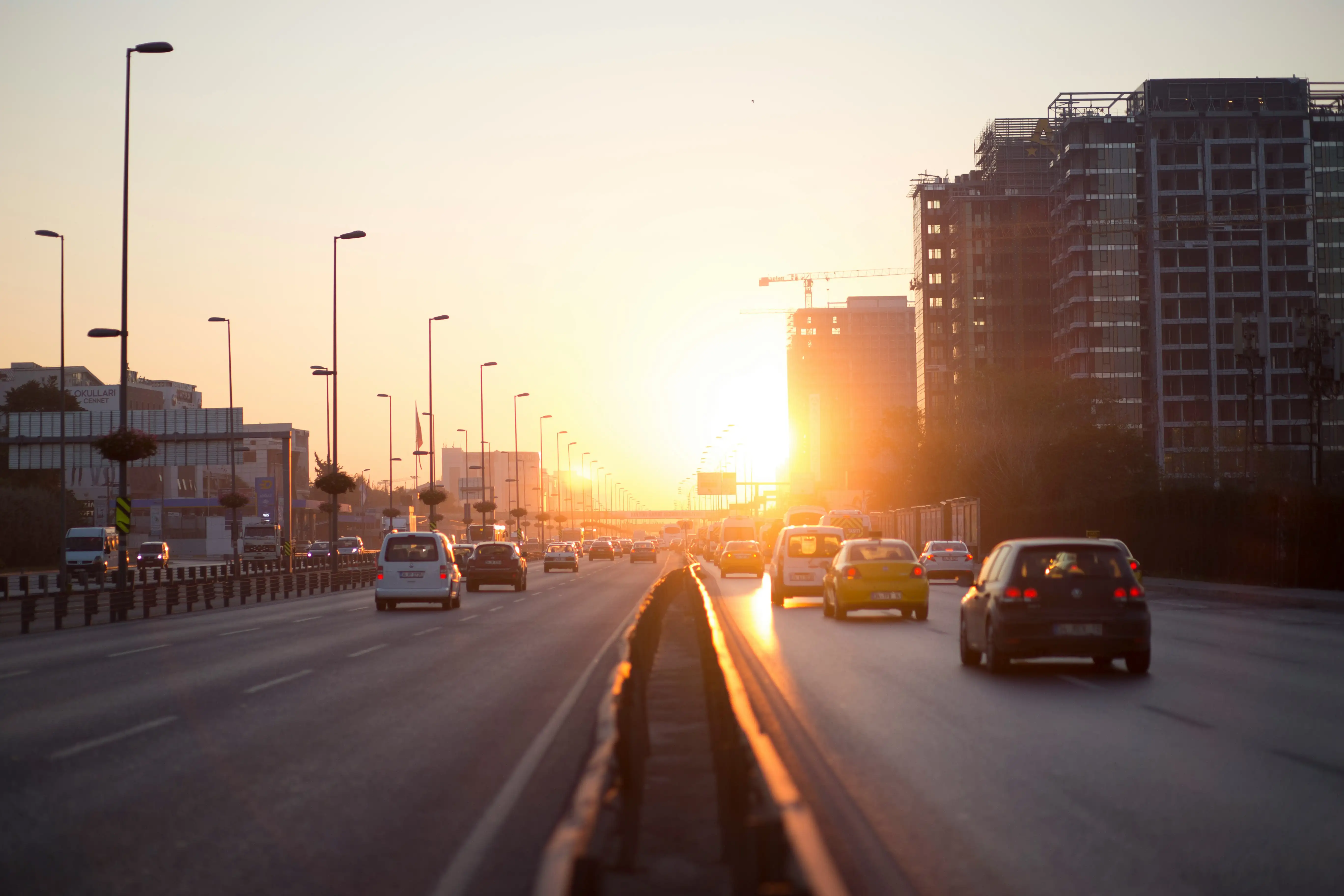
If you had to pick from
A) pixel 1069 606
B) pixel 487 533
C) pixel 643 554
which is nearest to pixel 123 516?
pixel 1069 606

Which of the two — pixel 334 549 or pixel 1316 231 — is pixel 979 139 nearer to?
pixel 1316 231

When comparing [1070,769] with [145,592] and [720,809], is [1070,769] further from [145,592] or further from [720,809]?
[145,592]

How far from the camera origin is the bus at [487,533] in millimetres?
108250

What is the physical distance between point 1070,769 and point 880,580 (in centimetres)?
1827

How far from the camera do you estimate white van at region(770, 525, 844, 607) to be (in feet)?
117

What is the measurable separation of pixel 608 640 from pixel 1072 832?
16301 millimetres

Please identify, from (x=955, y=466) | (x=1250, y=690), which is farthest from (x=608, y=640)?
(x=955, y=466)

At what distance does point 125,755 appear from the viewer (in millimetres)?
11219

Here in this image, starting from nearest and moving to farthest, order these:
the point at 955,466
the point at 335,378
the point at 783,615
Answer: the point at 783,615 → the point at 335,378 → the point at 955,466

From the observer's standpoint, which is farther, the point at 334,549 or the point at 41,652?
the point at 334,549

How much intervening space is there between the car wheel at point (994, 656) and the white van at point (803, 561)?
17.9 m

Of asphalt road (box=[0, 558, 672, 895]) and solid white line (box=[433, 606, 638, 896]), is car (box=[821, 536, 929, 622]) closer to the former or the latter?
asphalt road (box=[0, 558, 672, 895])

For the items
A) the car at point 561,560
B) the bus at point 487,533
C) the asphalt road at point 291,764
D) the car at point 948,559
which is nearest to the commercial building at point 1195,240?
the bus at point 487,533


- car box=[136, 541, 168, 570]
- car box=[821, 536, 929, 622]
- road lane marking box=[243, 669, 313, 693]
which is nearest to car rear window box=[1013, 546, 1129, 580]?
road lane marking box=[243, 669, 313, 693]
